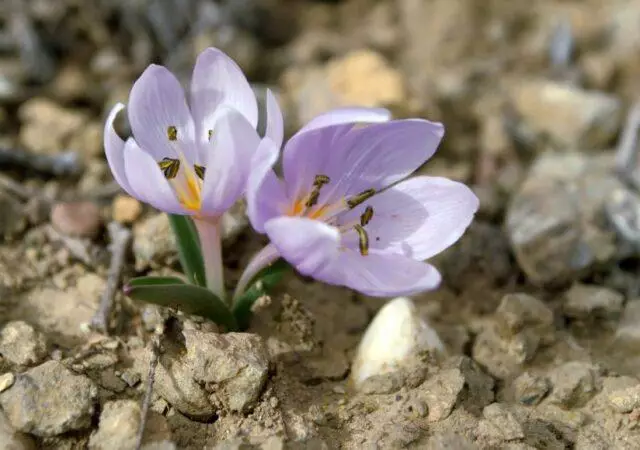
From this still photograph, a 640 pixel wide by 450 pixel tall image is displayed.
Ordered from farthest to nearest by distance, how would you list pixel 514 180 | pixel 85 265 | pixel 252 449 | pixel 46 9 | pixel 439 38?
pixel 439 38 < pixel 46 9 < pixel 514 180 < pixel 85 265 < pixel 252 449

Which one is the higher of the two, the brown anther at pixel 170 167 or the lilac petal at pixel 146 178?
the lilac petal at pixel 146 178

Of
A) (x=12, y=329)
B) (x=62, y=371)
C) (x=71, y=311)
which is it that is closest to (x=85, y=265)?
(x=71, y=311)

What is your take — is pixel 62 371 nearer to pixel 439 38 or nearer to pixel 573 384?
pixel 573 384

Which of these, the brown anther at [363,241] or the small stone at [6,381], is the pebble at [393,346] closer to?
the brown anther at [363,241]

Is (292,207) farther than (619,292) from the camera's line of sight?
No

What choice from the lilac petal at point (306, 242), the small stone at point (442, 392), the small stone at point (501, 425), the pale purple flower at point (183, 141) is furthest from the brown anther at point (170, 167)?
the small stone at point (501, 425)


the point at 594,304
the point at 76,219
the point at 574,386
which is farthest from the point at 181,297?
the point at 594,304
